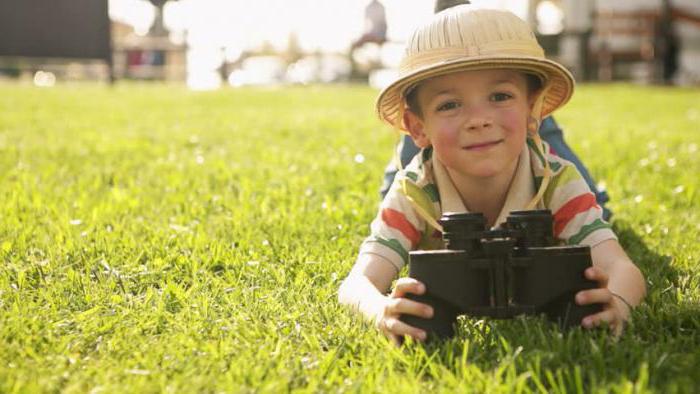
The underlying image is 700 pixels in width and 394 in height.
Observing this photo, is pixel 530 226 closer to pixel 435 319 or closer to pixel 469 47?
pixel 435 319

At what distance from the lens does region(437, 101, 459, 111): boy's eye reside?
2537 millimetres

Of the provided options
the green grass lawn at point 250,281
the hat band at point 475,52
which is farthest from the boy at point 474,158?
the green grass lawn at point 250,281

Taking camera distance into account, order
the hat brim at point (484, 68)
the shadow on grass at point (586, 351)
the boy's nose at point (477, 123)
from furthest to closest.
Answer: the boy's nose at point (477, 123)
the hat brim at point (484, 68)
the shadow on grass at point (586, 351)

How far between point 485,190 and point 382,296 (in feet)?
1.87

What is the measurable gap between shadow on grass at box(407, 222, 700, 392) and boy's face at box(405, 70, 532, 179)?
488mm

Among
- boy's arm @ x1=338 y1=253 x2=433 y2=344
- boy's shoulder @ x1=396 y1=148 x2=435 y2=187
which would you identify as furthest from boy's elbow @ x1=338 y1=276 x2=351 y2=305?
boy's shoulder @ x1=396 y1=148 x2=435 y2=187

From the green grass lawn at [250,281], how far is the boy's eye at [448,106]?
0.64 metres

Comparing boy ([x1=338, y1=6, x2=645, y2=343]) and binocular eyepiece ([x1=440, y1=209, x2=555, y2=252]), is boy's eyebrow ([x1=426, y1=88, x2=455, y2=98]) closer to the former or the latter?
boy ([x1=338, y1=6, x2=645, y2=343])

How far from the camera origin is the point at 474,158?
2.52 meters

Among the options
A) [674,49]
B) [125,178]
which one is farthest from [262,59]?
[125,178]

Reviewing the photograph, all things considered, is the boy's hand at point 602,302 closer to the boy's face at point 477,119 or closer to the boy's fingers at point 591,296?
the boy's fingers at point 591,296

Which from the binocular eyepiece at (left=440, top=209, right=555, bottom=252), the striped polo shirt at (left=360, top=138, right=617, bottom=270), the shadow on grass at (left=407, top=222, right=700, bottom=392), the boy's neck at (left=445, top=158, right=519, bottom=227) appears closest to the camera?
the shadow on grass at (left=407, top=222, right=700, bottom=392)

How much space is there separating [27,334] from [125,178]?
275cm

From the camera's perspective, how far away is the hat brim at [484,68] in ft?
7.73
